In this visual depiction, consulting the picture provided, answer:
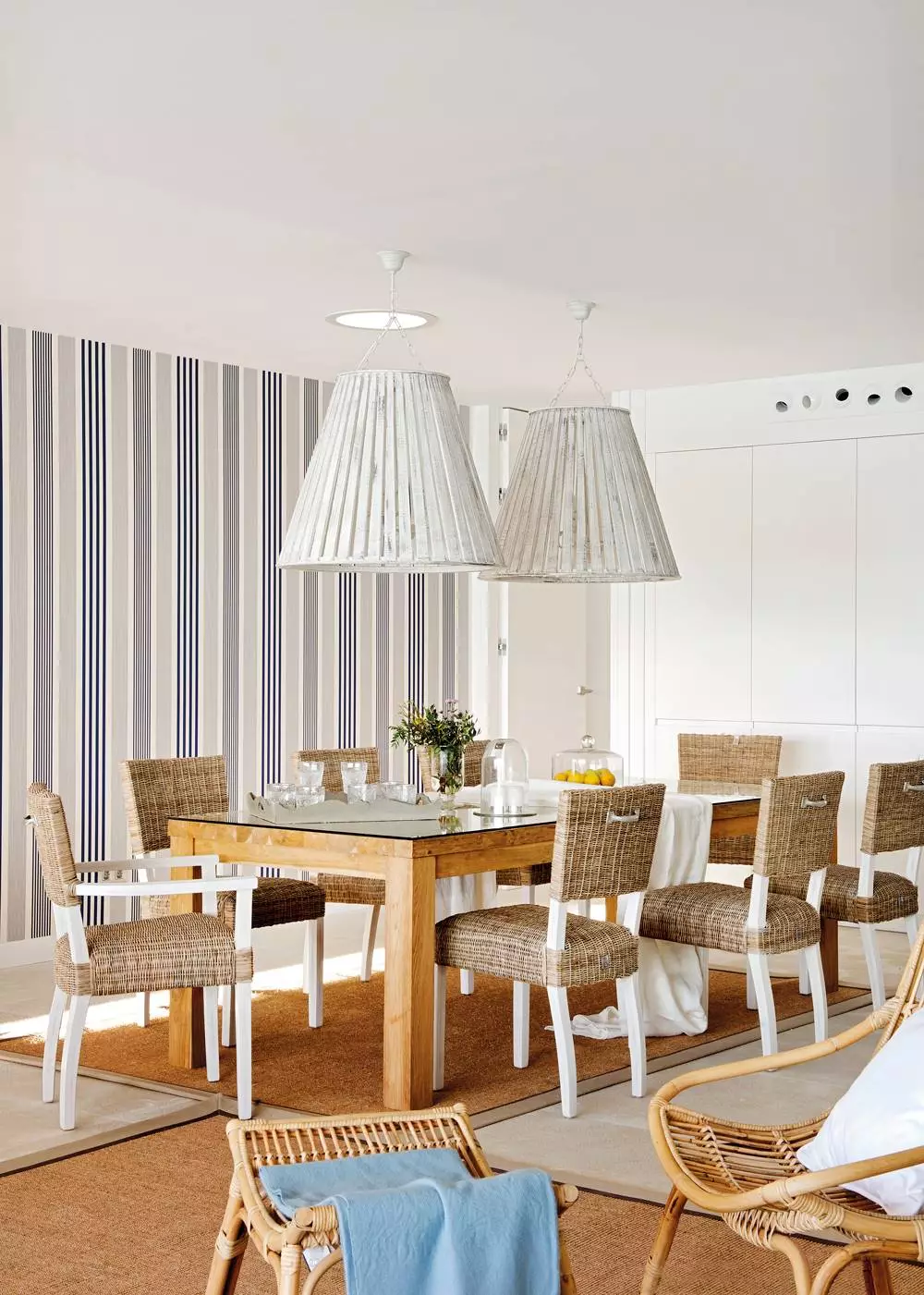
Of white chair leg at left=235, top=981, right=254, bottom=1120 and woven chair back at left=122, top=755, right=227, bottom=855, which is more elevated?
woven chair back at left=122, top=755, right=227, bottom=855

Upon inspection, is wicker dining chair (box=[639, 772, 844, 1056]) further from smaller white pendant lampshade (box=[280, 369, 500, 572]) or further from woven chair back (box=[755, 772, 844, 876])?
smaller white pendant lampshade (box=[280, 369, 500, 572])

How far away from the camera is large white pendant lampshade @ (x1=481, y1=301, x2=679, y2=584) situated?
5.11 meters

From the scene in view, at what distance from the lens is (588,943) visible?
4.19 meters

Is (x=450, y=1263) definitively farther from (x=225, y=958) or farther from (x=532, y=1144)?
(x=225, y=958)

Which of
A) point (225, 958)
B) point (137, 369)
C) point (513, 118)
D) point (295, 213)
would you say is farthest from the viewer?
point (137, 369)

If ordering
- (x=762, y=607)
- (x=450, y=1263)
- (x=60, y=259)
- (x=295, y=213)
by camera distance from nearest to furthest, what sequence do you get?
1. (x=450, y=1263)
2. (x=295, y=213)
3. (x=60, y=259)
4. (x=762, y=607)

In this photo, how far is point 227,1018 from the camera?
16.1ft

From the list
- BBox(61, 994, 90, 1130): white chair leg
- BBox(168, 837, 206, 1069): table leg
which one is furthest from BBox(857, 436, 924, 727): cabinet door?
BBox(61, 994, 90, 1130): white chair leg

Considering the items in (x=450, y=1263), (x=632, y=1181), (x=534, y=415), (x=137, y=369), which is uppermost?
(x=137, y=369)

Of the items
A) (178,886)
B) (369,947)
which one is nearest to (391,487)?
(178,886)

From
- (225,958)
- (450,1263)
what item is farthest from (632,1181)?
(450,1263)

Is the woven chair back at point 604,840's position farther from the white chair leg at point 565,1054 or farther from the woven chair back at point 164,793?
the woven chair back at point 164,793

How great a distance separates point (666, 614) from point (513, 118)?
14.3 ft

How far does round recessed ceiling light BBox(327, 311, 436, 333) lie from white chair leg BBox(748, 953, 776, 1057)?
2.83m
